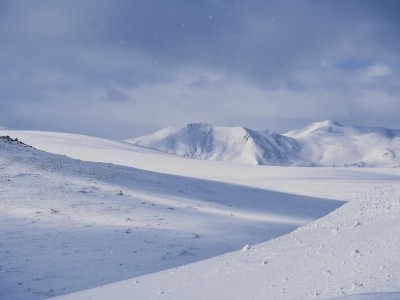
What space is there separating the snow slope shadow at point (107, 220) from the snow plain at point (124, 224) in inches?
1.5

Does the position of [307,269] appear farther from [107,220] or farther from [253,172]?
[253,172]

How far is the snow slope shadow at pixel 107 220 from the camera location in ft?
47.5

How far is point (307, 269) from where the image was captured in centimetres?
767

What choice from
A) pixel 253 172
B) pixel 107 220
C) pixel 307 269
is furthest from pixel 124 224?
pixel 253 172

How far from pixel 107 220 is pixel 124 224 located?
0.95m

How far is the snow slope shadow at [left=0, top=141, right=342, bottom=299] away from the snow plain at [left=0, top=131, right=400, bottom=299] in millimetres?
37

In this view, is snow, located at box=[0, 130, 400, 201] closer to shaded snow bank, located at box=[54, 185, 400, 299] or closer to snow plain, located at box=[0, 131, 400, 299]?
snow plain, located at box=[0, 131, 400, 299]

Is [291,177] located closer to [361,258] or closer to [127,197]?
[127,197]

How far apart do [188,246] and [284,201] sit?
1602 cm

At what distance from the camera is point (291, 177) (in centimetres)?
5309

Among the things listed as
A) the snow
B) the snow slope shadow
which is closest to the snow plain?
the snow slope shadow

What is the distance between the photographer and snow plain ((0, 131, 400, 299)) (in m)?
12.7

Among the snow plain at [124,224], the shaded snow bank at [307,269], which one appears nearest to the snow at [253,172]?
the snow plain at [124,224]

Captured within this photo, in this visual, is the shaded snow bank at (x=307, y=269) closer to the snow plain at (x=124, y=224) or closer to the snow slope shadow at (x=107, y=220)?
the snow plain at (x=124, y=224)
